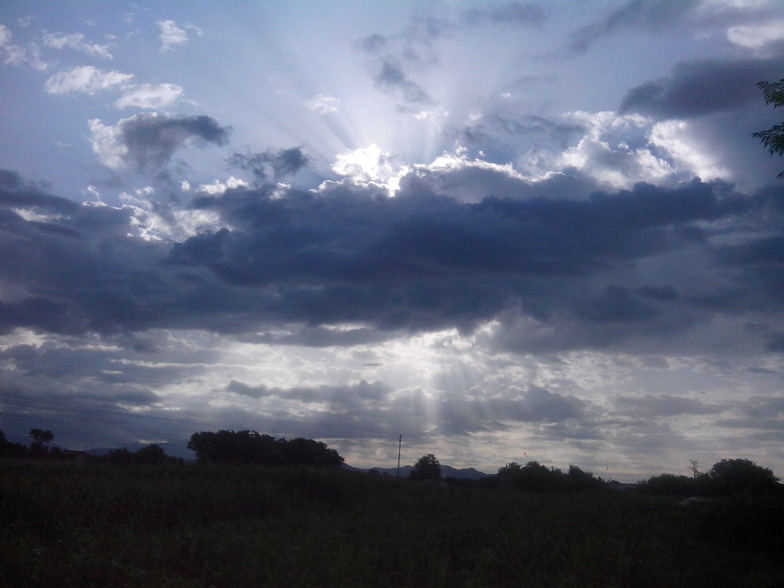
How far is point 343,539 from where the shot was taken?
15383 millimetres

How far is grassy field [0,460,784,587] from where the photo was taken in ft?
40.2

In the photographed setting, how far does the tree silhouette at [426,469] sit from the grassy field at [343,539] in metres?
30.5

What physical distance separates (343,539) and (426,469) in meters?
42.8

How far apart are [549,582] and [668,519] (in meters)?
10.0

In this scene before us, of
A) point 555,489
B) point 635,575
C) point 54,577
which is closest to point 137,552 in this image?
point 54,577

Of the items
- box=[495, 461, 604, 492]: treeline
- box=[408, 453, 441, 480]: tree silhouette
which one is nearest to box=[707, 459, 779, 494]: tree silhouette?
box=[495, 461, 604, 492]: treeline

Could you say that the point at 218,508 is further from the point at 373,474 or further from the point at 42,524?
the point at 373,474

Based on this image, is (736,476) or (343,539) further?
(736,476)

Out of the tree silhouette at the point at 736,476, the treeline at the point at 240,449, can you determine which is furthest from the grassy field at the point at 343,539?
the treeline at the point at 240,449

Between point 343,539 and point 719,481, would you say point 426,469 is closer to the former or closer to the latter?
point 719,481

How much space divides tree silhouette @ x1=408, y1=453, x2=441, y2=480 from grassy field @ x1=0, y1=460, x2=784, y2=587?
30464mm

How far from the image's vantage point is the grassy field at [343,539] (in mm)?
12250

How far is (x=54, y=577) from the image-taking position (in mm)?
11141

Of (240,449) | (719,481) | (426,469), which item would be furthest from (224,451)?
(719,481)
